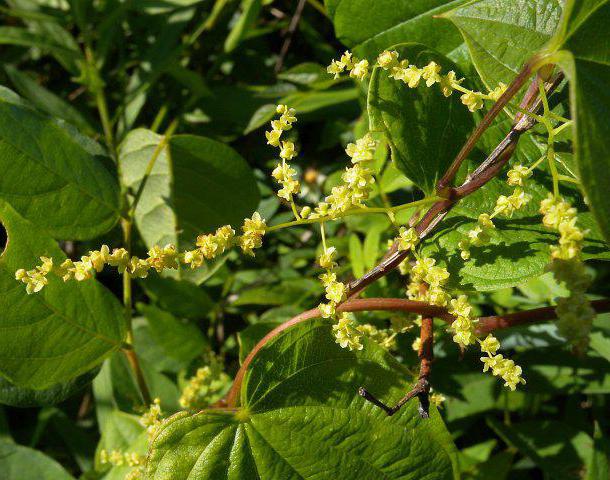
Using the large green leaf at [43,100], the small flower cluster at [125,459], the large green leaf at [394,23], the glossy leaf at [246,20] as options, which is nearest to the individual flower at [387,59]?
the large green leaf at [394,23]

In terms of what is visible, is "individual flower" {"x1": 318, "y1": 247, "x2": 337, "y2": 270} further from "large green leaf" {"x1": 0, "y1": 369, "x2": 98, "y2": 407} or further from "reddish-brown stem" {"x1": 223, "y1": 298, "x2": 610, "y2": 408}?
"large green leaf" {"x1": 0, "y1": 369, "x2": 98, "y2": 407}

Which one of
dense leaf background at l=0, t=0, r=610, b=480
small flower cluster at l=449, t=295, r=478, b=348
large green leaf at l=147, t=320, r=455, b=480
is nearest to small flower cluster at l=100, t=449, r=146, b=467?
dense leaf background at l=0, t=0, r=610, b=480

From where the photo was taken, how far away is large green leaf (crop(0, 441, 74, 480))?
1566 mm

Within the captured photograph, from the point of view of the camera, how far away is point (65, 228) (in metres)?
1.29

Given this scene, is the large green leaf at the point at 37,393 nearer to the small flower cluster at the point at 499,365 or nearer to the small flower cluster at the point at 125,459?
the small flower cluster at the point at 125,459

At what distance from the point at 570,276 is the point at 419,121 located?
389mm

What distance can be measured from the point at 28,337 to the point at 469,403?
1018 mm

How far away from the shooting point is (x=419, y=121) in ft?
3.33

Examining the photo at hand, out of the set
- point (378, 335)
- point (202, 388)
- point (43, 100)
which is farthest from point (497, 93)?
point (43, 100)

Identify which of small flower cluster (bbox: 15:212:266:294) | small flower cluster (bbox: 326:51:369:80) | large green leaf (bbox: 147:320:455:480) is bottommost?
large green leaf (bbox: 147:320:455:480)

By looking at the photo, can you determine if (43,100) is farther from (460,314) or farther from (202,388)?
(460,314)

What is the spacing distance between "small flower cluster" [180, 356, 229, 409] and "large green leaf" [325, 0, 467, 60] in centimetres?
76

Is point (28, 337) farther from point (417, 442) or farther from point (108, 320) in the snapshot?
point (417, 442)

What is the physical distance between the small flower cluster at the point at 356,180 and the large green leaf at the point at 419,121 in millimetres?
97
